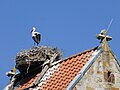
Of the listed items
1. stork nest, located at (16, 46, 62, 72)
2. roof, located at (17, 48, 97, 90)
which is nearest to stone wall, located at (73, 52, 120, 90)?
roof, located at (17, 48, 97, 90)

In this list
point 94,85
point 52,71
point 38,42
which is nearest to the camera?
point 94,85

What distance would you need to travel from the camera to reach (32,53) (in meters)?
32.3

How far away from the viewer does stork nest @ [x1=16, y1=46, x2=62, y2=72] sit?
32156mm

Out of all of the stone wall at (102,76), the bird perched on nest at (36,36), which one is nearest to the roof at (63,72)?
the stone wall at (102,76)

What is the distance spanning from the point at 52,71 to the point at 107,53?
106 inches

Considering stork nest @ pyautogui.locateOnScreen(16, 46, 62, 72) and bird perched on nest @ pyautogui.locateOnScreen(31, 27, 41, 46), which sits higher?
bird perched on nest @ pyautogui.locateOnScreen(31, 27, 41, 46)

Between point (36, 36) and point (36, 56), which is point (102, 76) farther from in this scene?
point (36, 36)

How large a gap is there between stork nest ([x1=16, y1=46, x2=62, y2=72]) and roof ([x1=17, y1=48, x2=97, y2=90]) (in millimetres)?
806

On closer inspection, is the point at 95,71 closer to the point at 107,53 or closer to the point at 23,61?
the point at 107,53

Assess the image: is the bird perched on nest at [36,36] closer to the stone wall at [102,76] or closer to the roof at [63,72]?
the roof at [63,72]

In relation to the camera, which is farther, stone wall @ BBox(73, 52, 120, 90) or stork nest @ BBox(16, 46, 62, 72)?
stork nest @ BBox(16, 46, 62, 72)

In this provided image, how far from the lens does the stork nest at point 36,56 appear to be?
3216cm

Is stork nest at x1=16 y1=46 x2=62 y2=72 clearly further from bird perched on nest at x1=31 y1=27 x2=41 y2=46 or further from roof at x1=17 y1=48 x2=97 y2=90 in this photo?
bird perched on nest at x1=31 y1=27 x2=41 y2=46

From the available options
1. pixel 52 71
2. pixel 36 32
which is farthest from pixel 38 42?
pixel 52 71
